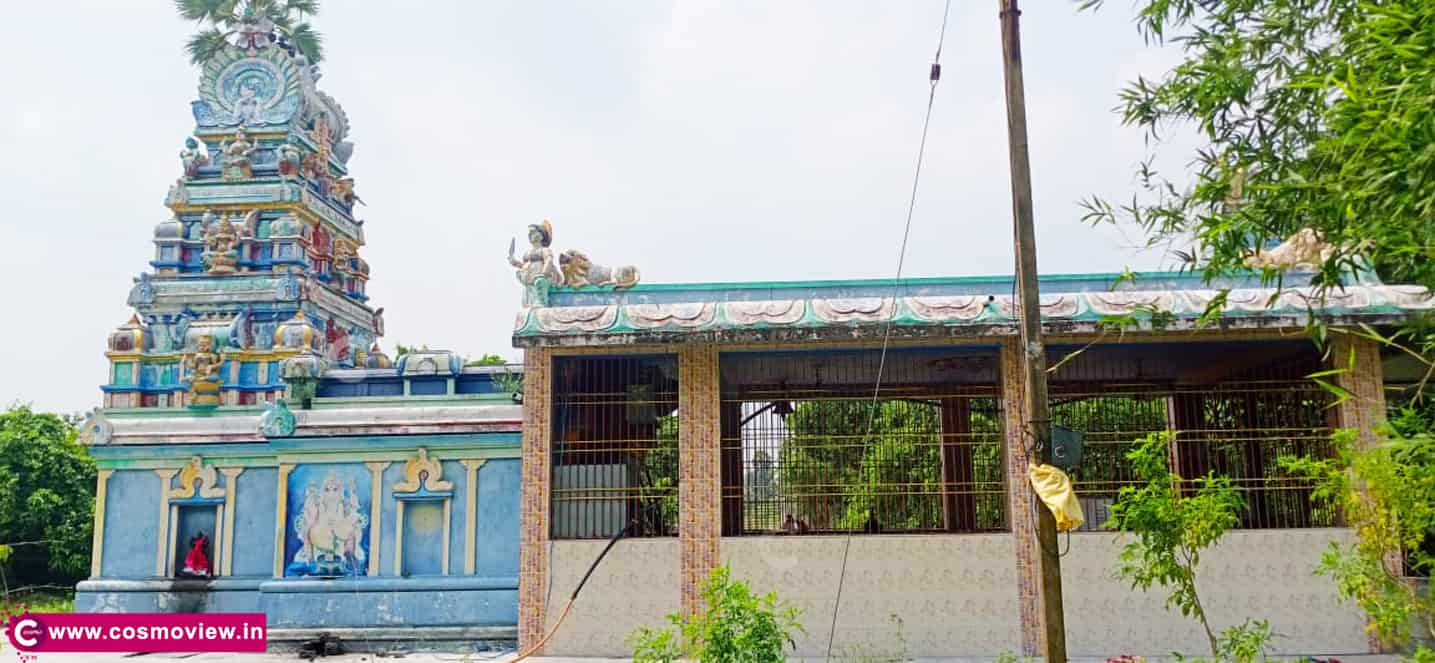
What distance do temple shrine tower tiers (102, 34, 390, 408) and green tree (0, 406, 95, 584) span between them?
218 inches

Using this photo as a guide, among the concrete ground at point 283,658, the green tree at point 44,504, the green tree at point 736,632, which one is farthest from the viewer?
the green tree at point 44,504

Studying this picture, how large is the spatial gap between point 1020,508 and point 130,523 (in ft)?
36.6

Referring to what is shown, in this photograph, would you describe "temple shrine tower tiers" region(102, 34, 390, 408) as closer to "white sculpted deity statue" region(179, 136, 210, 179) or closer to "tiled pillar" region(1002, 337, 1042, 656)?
"white sculpted deity statue" region(179, 136, 210, 179)

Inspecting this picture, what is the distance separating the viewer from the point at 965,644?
11.4m

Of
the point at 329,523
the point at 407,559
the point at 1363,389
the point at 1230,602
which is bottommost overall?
the point at 1230,602

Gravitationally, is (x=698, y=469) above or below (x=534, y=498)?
above

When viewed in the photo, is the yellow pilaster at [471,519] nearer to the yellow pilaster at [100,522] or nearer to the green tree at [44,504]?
the yellow pilaster at [100,522]

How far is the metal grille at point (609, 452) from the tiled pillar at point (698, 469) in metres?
0.36

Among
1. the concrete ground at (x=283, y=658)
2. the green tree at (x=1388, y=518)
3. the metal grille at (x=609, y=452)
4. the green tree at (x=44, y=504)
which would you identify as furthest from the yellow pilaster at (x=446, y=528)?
the green tree at (x=44, y=504)

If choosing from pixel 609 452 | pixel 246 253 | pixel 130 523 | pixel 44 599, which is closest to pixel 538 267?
pixel 609 452

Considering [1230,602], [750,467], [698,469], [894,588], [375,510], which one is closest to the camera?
[1230,602]

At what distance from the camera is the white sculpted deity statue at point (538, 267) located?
40.4 feet

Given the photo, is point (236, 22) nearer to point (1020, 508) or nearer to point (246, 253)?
point (246, 253)

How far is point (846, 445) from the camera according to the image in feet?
39.0
